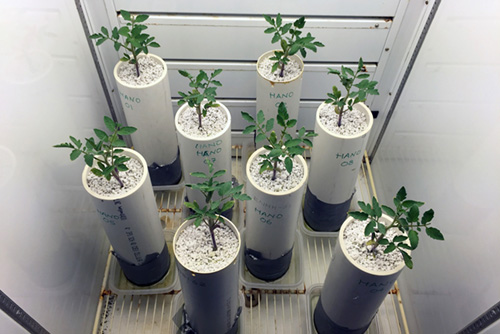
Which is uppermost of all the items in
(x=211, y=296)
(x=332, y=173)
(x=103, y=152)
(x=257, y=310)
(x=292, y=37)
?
(x=292, y=37)

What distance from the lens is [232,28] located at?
2.30m

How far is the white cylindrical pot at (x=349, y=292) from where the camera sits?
162 cm

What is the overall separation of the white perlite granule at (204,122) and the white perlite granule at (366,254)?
796 millimetres

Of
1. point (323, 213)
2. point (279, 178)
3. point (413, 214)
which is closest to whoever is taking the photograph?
point (413, 214)

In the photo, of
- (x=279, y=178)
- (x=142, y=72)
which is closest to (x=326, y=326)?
(x=279, y=178)

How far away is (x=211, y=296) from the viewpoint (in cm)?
171

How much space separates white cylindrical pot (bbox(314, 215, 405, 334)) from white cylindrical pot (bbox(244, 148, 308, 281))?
0.26 m

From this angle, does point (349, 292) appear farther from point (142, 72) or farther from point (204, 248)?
point (142, 72)

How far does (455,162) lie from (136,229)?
142cm

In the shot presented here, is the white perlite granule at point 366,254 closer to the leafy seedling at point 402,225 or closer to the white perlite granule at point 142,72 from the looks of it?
the leafy seedling at point 402,225

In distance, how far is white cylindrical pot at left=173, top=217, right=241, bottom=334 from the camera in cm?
162

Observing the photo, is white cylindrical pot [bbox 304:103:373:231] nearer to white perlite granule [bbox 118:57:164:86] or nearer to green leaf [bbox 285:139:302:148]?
green leaf [bbox 285:139:302:148]

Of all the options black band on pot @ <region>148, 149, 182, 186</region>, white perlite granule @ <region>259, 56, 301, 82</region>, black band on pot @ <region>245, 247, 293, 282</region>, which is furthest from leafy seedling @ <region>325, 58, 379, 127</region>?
black band on pot @ <region>148, 149, 182, 186</region>

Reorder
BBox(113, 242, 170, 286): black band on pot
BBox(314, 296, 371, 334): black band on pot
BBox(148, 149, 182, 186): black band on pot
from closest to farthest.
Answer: BBox(314, 296, 371, 334): black band on pot
BBox(113, 242, 170, 286): black band on pot
BBox(148, 149, 182, 186): black band on pot
